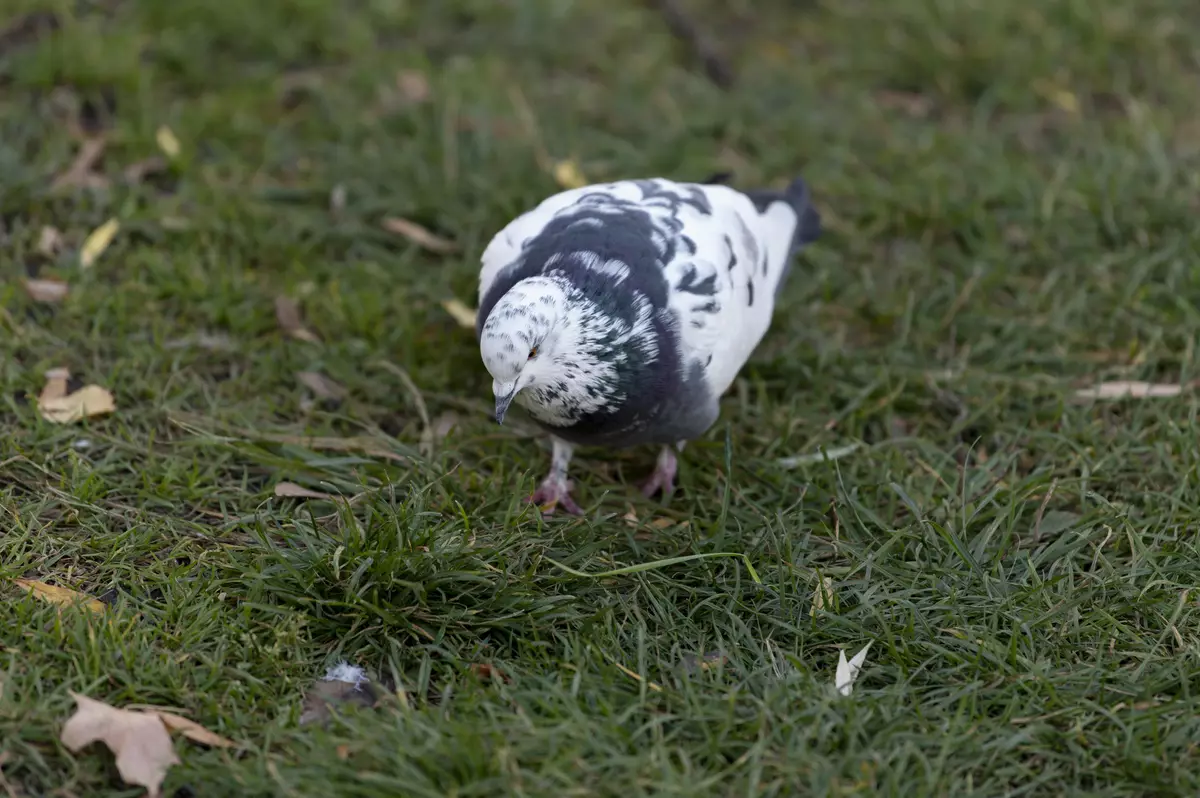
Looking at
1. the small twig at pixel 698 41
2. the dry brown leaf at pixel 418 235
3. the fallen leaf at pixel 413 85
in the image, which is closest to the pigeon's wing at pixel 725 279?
the dry brown leaf at pixel 418 235

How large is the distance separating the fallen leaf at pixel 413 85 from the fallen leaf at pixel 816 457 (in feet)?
9.46

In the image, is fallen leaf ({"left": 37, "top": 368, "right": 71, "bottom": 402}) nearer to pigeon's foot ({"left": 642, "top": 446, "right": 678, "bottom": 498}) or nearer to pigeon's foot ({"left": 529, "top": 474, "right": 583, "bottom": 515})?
pigeon's foot ({"left": 529, "top": 474, "right": 583, "bottom": 515})

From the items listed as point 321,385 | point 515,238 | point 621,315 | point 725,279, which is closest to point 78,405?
point 321,385

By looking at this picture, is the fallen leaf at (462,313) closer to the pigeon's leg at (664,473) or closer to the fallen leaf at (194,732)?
the pigeon's leg at (664,473)

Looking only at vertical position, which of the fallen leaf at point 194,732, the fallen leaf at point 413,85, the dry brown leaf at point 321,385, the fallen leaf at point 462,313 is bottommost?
the fallen leaf at point 194,732

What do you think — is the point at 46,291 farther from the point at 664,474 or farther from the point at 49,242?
the point at 664,474

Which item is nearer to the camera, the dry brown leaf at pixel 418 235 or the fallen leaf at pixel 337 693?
the fallen leaf at pixel 337 693

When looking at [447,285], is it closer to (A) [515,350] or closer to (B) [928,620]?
(A) [515,350]

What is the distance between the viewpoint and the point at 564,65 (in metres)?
6.34

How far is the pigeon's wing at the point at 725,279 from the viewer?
145 inches

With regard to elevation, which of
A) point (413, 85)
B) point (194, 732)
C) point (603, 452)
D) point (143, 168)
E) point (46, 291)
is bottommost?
point (603, 452)

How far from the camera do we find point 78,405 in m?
4.13

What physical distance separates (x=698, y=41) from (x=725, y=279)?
9.90 feet

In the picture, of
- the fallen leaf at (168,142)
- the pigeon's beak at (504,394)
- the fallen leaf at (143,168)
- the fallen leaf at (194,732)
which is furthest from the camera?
the fallen leaf at (168,142)
